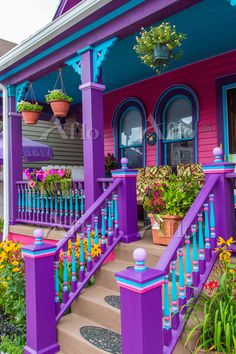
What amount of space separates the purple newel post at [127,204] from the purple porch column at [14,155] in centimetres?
274

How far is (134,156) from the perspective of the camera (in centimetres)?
736

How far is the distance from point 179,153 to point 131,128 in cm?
144

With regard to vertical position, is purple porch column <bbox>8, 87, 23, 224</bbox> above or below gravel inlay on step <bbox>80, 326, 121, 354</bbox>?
above

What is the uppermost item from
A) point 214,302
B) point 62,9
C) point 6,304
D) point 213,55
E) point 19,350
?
point 62,9

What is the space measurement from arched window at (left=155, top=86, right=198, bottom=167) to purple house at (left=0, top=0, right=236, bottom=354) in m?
0.02

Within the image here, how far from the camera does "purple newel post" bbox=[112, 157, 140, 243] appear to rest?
4031 mm

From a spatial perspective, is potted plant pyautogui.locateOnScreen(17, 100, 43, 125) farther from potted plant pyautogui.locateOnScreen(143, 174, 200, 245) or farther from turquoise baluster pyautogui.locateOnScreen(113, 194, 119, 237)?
potted plant pyautogui.locateOnScreen(143, 174, 200, 245)

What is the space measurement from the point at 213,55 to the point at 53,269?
4.58 metres

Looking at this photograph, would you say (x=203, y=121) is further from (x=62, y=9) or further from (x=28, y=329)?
(x=28, y=329)

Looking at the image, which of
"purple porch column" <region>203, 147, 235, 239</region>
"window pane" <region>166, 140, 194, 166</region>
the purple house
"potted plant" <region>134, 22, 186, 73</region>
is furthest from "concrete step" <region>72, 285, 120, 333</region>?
"window pane" <region>166, 140, 194, 166</region>

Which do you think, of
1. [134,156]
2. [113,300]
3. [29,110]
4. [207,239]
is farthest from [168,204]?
[134,156]

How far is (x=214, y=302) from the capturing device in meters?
2.56

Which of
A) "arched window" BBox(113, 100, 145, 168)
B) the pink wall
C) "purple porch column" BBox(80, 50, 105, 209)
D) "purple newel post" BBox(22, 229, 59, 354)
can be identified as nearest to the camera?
"purple newel post" BBox(22, 229, 59, 354)

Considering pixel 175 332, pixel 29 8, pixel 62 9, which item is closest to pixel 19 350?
pixel 175 332
